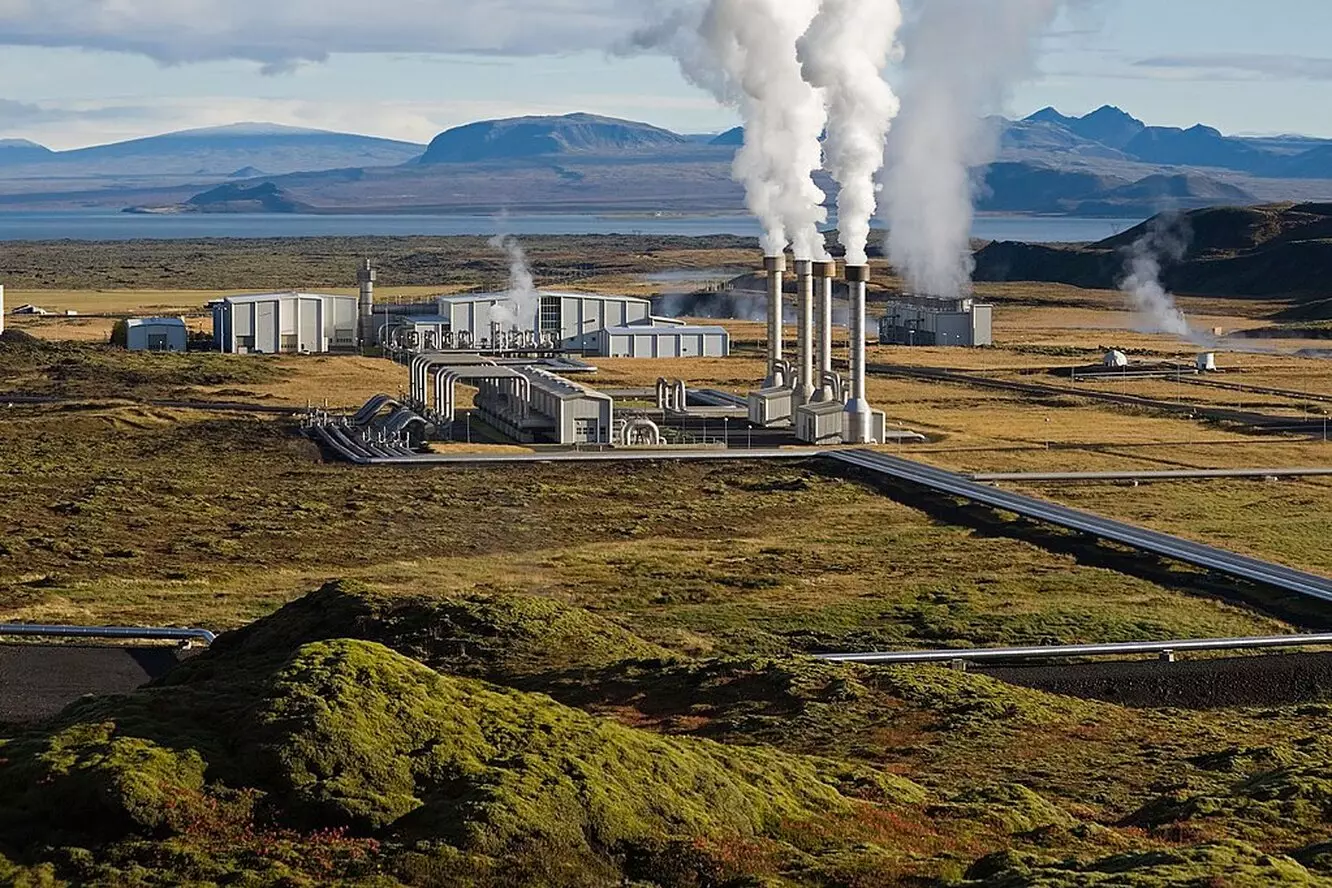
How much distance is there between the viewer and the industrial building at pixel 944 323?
129 m

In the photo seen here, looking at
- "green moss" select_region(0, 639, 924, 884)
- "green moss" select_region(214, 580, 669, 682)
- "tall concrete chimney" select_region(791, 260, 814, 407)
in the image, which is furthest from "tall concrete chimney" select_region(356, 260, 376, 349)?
"green moss" select_region(0, 639, 924, 884)

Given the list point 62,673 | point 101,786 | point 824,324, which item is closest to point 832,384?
point 824,324

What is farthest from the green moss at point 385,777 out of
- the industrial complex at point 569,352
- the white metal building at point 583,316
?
the white metal building at point 583,316

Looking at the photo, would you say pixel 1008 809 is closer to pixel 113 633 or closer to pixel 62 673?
pixel 62 673

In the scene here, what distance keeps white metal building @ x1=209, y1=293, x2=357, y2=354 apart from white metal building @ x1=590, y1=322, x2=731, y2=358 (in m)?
15.3

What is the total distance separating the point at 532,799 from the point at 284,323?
9775 centimetres

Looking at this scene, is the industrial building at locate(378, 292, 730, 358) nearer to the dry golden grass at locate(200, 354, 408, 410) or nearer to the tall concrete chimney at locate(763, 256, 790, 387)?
the dry golden grass at locate(200, 354, 408, 410)

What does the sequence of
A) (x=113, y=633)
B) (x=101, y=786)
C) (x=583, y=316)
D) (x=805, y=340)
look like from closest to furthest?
(x=101, y=786) < (x=113, y=633) < (x=805, y=340) < (x=583, y=316)

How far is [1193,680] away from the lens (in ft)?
118

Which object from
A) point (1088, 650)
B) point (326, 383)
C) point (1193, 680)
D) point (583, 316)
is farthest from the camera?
point (583, 316)

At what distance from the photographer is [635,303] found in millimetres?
120875

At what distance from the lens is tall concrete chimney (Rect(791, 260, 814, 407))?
266ft

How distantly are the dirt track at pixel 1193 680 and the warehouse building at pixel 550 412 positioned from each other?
120 feet

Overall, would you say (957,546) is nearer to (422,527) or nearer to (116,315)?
(422,527)
